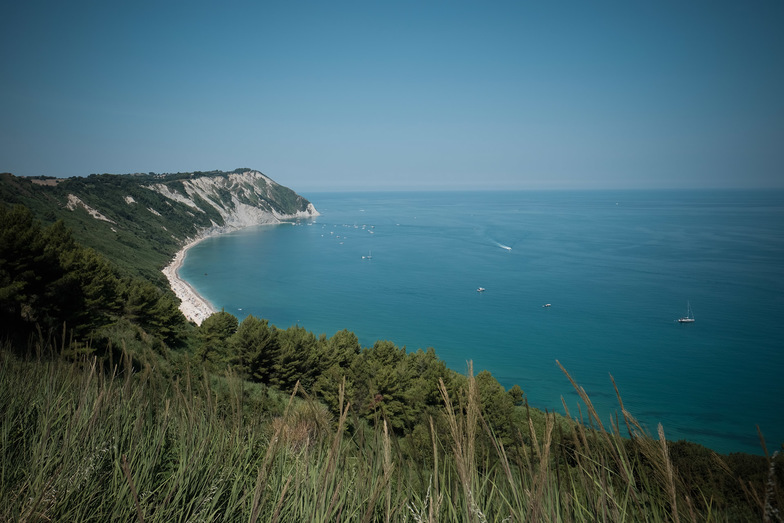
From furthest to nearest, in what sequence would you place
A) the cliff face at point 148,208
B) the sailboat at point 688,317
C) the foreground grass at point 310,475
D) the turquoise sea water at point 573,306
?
1. the cliff face at point 148,208
2. the sailboat at point 688,317
3. the turquoise sea water at point 573,306
4. the foreground grass at point 310,475

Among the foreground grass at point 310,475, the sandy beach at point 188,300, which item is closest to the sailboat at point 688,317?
the sandy beach at point 188,300

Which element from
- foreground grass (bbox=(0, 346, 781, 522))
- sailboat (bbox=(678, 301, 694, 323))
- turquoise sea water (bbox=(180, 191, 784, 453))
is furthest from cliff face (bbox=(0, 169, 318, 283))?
sailboat (bbox=(678, 301, 694, 323))

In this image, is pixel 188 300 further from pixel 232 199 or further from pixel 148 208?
pixel 232 199

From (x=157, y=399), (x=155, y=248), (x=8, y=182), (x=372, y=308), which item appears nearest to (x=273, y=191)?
(x=155, y=248)

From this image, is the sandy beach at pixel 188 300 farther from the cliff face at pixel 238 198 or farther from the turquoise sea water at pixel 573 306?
the cliff face at pixel 238 198

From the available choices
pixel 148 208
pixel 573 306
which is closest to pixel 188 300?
pixel 573 306

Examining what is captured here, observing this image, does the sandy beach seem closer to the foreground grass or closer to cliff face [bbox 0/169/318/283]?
cliff face [bbox 0/169/318/283]
